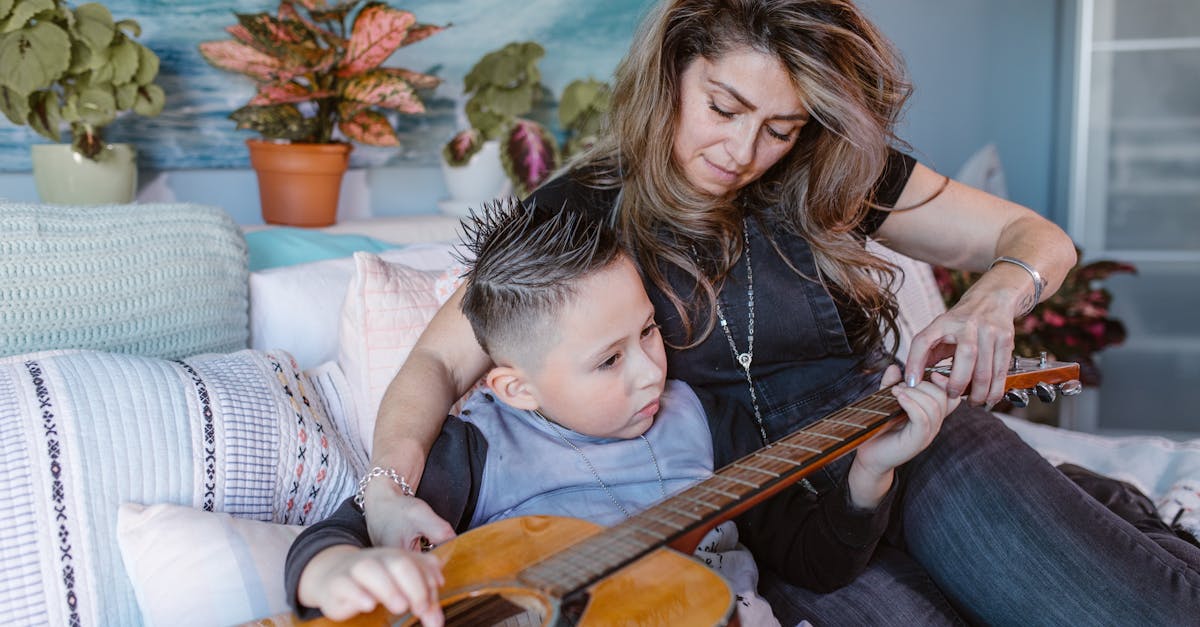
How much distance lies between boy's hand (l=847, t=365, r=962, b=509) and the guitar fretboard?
2 centimetres

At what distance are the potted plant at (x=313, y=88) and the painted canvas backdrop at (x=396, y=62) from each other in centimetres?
8

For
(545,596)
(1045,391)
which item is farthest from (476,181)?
(545,596)

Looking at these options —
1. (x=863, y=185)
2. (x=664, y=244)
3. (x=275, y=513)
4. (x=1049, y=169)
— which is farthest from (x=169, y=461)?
(x=1049, y=169)

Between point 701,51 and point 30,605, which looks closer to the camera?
point 30,605

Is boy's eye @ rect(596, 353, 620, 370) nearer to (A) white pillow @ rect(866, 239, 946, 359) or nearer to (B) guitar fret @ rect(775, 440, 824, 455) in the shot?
(B) guitar fret @ rect(775, 440, 824, 455)

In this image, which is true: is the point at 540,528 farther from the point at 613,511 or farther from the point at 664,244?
the point at 664,244

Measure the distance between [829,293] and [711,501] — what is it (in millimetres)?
564

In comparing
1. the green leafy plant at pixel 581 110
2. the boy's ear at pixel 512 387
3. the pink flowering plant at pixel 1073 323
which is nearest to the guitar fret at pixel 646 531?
the boy's ear at pixel 512 387

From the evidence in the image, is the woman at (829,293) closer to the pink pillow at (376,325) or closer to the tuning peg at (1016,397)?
the tuning peg at (1016,397)

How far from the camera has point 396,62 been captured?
6.90ft

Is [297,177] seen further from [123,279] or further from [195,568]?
[195,568]

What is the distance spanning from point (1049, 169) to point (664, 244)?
2869mm

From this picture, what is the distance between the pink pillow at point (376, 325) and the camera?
142cm

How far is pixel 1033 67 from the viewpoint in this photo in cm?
367
